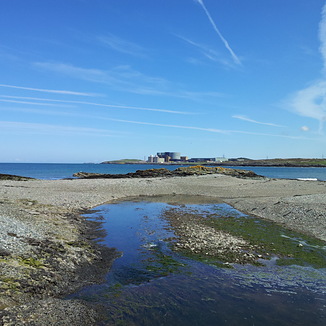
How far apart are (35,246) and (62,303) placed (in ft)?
15.9

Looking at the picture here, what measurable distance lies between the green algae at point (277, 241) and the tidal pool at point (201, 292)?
3.76 feet

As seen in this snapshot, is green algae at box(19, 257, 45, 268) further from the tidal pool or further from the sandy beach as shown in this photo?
the tidal pool

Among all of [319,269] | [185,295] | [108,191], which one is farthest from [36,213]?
[108,191]

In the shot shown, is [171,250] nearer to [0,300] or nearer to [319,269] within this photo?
[319,269]

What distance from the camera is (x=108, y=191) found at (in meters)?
42.0

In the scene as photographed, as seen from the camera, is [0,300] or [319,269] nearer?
[0,300]

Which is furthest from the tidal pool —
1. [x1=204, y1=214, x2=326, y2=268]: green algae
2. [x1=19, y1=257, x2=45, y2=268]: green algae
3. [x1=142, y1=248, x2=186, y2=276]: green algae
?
[x1=19, y1=257, x2=45, y2=268]: green algae

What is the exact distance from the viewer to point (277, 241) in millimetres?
16734

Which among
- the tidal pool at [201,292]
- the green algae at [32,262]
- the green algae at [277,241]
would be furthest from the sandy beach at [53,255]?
the green algae at [277,241]

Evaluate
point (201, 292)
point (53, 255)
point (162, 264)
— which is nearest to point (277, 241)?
point (162, 264)

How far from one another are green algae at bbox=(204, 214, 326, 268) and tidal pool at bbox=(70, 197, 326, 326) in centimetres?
115

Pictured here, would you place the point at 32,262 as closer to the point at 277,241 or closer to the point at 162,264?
the point at 162,264

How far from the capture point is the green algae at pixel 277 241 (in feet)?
45.2

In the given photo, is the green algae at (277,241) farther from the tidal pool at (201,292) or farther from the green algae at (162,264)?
the green algae at (162,264)
